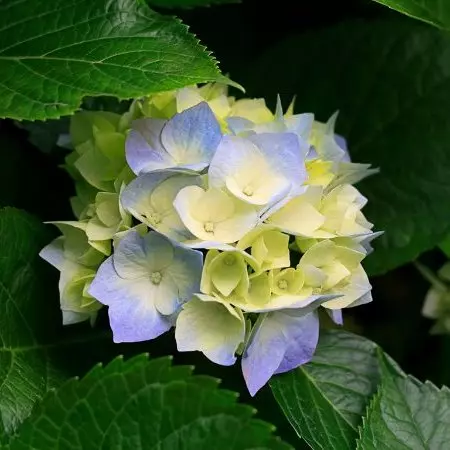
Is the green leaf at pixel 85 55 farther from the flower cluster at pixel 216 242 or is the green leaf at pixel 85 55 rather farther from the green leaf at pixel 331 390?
the green leaf at pixel 331 390

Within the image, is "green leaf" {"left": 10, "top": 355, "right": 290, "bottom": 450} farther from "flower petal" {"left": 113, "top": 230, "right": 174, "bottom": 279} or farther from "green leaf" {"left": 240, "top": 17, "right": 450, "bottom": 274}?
"green leaf" {"left": 240, "top": 17, "right": 450, "bottom": 274}

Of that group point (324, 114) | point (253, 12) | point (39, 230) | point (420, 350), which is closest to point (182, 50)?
point (39, 230)

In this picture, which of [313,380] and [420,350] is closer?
[313,380]

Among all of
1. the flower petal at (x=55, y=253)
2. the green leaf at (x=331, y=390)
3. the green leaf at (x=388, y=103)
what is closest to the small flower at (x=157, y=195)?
the flower petal at (x=55, y=253)

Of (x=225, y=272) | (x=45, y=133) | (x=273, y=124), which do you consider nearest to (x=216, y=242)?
(x=225, y=272)

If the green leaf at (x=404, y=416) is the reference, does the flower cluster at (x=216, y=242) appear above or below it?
above

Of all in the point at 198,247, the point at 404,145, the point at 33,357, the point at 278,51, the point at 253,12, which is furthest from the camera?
the point at 253,12

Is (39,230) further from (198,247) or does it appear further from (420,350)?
(420,350)
